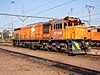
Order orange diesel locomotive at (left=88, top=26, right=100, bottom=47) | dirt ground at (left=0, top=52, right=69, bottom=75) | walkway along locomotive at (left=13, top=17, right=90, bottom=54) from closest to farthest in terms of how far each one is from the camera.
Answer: dirt ground at (left=0, top=52, right=69, bottom=75), walkway along locomotive at (left=13, top=17, right=90, bottom=54), orange diesel locomotive at (left=88, top=26, right=100, bottom=47)

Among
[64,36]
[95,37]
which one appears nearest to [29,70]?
[64,36]

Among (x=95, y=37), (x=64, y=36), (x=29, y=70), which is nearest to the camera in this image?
(x=29, y=70)

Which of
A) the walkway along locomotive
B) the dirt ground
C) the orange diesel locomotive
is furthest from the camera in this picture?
the orange diesel locomotive

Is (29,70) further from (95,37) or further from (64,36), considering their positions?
(95,37)

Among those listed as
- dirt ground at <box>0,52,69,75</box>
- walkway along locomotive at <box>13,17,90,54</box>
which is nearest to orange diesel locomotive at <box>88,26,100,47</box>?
walkway along locomotive at <box>13,17,90,54</box>

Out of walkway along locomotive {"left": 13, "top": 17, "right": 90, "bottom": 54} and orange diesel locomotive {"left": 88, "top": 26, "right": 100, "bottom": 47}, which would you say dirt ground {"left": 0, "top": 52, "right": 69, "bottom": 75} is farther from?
orange diesel locomotive {"left": 88, "top": 26, "right": 100, "bottom": 47}

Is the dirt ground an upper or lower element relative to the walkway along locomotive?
lower

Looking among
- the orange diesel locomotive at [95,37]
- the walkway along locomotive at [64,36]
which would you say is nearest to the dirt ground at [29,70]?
the walkway along locomotive at [64,36]

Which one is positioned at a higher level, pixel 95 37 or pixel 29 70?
pixel 95 37

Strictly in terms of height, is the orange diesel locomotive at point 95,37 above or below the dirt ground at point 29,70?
above

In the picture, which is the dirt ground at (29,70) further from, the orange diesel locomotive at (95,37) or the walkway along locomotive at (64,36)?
the orange diesel locomotive at (95,37)

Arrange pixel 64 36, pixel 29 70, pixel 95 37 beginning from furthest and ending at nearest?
pixel 95 37 < pixel 64 36 < pixel 29 70

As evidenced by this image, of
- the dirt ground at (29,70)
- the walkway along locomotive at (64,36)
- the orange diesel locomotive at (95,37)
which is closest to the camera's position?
the dirt ground at (29,70)

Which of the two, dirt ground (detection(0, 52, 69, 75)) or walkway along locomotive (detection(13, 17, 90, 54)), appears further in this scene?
walkway along locomotive (detection(13, 17, 90, 54))
